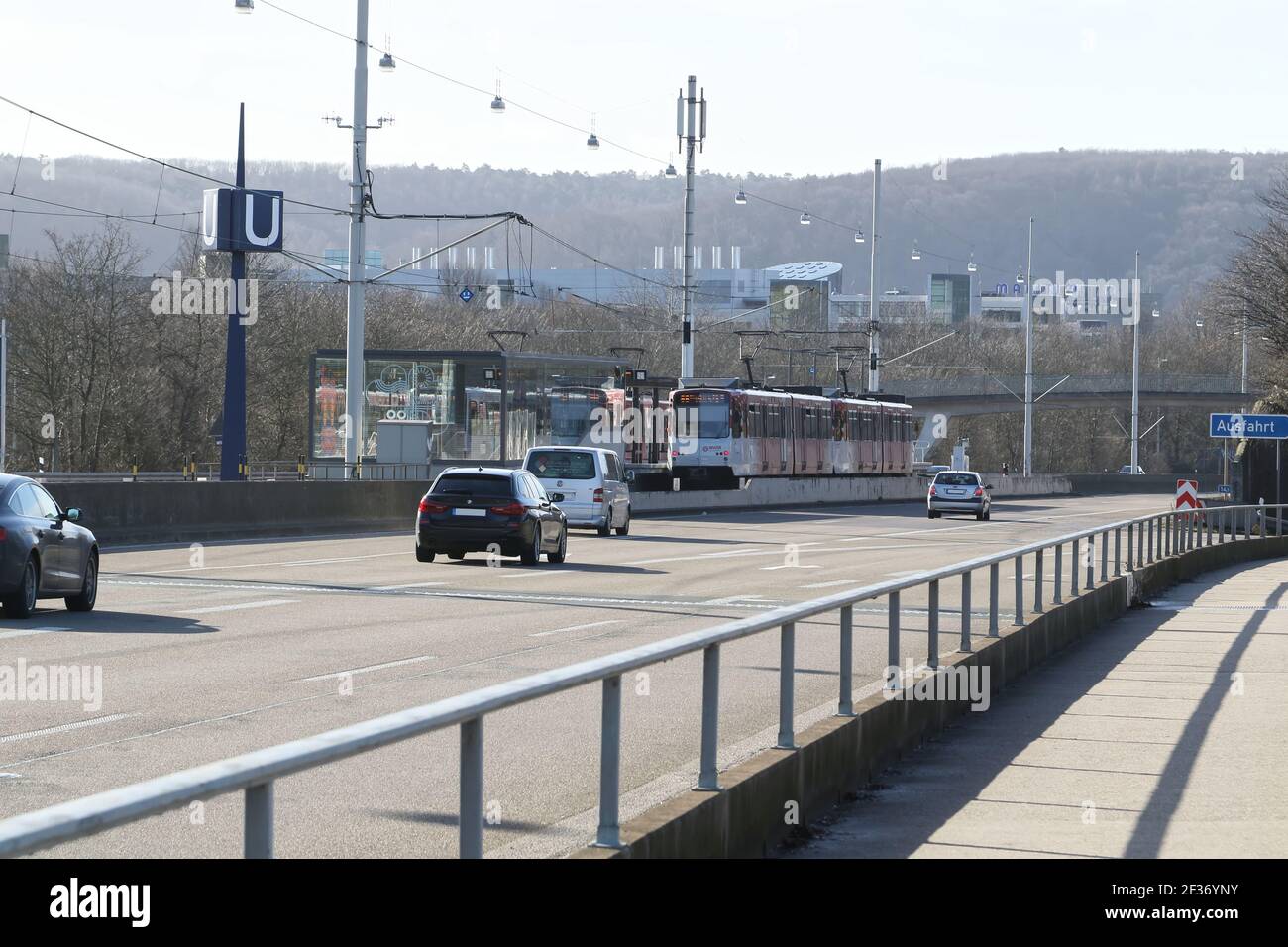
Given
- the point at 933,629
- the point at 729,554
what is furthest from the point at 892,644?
the point at 729,554

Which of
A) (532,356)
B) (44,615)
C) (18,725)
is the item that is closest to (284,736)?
(18,725)

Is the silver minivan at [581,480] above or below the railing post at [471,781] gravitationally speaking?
above

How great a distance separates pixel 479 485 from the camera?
28812mm

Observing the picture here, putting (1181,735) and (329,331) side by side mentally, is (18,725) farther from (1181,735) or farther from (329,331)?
(329,331)

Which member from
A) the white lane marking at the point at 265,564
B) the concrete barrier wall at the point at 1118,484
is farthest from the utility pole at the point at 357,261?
the concrete barrier wall at the point at 1118,484

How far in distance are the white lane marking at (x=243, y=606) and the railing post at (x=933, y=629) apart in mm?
8826

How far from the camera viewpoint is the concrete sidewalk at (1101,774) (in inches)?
351

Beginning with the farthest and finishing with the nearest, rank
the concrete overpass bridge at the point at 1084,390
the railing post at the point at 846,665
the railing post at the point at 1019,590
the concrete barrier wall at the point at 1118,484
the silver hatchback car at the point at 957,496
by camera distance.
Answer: the concrete overpass bridge at the point at 1084,390
the concrete barrier wall at the point at 1118,484
the silver hatchback car at the point at 957,496
the railing post at the point at 1019,590
the railing post at the point at 846,665

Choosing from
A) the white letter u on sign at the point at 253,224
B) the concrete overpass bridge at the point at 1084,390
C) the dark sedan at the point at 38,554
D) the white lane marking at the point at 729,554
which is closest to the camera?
the dark sedan at the point at 38,554

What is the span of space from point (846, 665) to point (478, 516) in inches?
725

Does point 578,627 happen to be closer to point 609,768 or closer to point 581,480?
point 609,768

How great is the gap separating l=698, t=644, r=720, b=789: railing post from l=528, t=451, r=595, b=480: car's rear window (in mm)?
29996

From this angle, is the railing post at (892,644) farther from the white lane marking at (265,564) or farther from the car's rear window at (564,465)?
the car's rear window at (564,465)

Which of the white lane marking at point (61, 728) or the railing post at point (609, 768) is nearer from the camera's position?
the railing post at point (609, 768)
